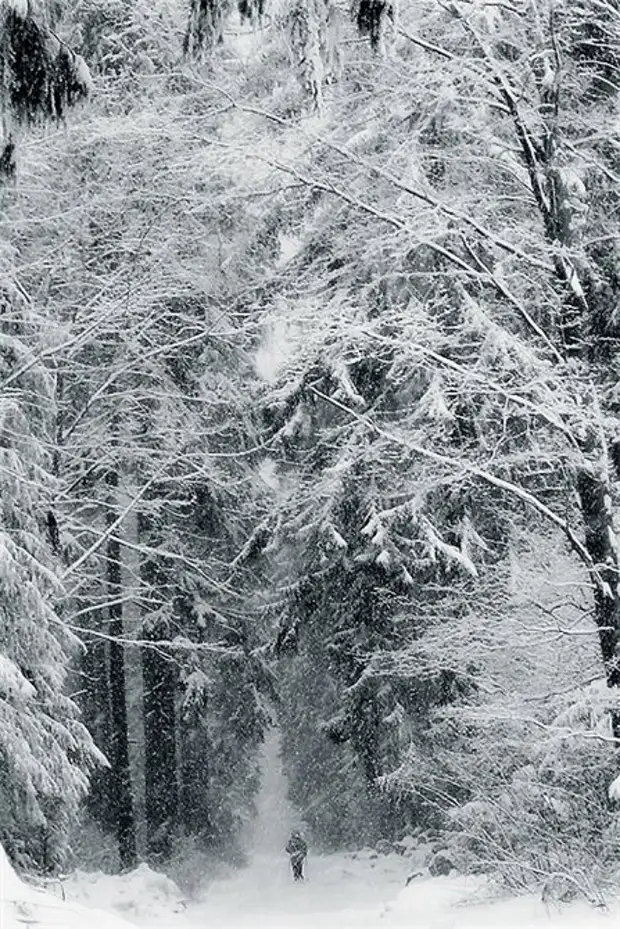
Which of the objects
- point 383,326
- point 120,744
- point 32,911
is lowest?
point 120,744

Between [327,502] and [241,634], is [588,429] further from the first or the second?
[241,634]

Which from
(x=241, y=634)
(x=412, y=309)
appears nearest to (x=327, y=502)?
(x=241, y=634)

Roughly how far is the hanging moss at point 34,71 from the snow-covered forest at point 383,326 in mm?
14

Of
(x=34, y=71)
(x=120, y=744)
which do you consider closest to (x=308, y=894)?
(x=120, y=744)

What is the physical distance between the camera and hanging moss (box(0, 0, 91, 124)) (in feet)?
17.5

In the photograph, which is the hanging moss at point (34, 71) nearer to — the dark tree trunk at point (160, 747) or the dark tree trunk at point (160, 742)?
the dark tree trunk at point (160, 742)

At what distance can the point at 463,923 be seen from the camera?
7500 millimetres

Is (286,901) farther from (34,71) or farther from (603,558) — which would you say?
(34,71)

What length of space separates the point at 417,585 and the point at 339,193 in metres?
7.13

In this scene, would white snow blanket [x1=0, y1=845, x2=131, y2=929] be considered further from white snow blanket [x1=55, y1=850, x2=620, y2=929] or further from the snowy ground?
white snow blanket [x1=55, y1=850, x2=620, y2=929]

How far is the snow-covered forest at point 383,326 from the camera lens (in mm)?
9109

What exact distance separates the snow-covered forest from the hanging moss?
0.5 inches

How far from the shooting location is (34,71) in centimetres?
547

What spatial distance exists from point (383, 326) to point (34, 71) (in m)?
4.78
